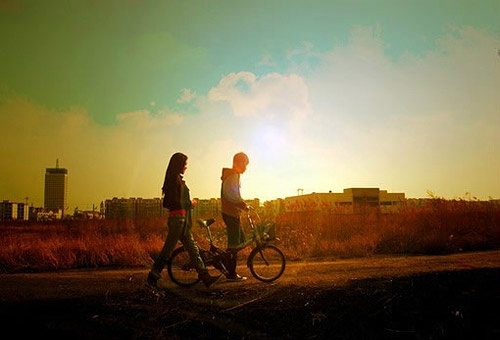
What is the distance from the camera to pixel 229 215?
834 centimetres

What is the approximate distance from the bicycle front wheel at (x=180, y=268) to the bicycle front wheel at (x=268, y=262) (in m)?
1.11

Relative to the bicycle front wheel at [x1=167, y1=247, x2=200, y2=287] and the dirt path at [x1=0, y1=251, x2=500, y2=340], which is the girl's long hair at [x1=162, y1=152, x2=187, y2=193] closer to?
the bicycle front wheel at [x1=167, y1=247, x2=200, y2=287]

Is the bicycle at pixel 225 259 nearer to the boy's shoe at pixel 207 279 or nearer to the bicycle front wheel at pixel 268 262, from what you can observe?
the bicycle front wheel at pixel 268 262

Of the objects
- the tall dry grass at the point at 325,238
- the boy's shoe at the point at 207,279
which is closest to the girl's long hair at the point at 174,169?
the boy's shoe at the point at 207,279

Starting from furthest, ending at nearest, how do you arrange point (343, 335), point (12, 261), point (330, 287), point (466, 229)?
point (466, 229), point (12, 261), point (330, 287), point (343, 335)

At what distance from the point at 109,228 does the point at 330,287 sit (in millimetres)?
18303

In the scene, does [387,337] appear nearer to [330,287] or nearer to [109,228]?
[330,287]

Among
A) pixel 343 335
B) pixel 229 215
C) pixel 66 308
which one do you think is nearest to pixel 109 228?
pixel 229 215

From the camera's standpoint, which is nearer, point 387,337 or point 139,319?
point 387,337

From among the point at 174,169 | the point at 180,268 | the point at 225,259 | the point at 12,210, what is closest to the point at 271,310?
the point at 225,259

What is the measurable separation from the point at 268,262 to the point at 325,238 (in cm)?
969

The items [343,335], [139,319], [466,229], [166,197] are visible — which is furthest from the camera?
[466,229]

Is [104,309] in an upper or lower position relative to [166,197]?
lower

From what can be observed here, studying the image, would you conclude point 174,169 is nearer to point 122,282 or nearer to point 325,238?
point 122,282
